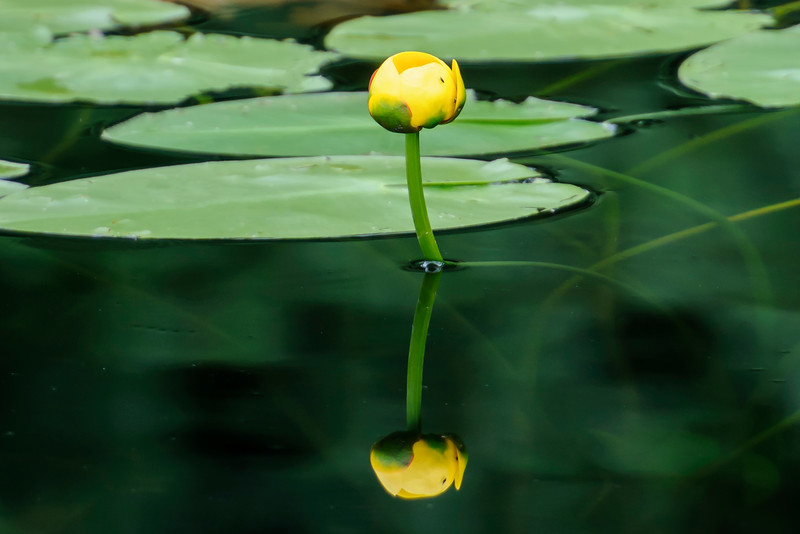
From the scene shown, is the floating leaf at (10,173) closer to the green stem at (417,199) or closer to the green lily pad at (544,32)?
the green stem at (417,199)

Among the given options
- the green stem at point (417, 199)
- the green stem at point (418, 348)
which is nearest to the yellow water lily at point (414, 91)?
the green stem at point (417, 199)

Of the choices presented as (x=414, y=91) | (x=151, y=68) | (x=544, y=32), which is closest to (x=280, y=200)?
(x=414, y=91)

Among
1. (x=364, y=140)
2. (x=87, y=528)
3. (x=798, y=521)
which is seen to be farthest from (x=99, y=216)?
(x=798, y=521)

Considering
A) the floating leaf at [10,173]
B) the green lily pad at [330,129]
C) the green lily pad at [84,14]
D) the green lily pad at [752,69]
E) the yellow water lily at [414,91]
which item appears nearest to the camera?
the yellow water lily at [414,91]

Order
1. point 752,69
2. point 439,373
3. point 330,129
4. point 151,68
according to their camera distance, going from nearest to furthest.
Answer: point 439,373, point 330,129, point 752,69, point 151,68

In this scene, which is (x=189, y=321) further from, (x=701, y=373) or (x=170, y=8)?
(x=170, y=8)

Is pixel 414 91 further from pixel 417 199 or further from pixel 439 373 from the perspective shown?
pixel 439 373
